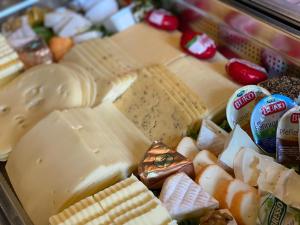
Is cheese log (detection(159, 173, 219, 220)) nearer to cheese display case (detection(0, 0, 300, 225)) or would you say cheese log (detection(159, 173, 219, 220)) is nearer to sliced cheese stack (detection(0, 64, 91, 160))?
cheese display case (detection(0, 0, 300, 225))

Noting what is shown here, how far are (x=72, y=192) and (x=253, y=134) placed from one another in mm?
594

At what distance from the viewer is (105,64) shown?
1804mm

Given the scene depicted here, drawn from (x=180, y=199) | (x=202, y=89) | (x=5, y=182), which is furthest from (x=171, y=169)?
(x=5, y=182)

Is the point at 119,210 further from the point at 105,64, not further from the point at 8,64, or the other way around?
the point at 8,64

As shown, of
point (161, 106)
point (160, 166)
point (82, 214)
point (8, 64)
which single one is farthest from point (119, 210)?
point (8, 64)

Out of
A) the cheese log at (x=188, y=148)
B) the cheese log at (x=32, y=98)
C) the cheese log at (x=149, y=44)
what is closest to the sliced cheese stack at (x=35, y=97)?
the cheese log at (x=32, y=98)

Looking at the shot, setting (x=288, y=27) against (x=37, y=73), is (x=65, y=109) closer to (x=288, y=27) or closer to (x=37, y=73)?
(x=37, y=73)

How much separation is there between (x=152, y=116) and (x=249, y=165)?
432mm

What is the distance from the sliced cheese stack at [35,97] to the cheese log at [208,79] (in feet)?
1.21

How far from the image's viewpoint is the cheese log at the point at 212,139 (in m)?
1.47

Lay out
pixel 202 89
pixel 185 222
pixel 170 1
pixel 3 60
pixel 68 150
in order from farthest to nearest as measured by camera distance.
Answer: pixel 170 1, pixel 3 60, pixel 202 89, pixel 68 150, pixel 185 222

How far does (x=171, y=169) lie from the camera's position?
1.35 metres

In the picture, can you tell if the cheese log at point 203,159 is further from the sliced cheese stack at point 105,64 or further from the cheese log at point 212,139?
the sliced cheese stack at point 105,64

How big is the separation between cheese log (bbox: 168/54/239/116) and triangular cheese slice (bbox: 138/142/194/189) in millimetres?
287
